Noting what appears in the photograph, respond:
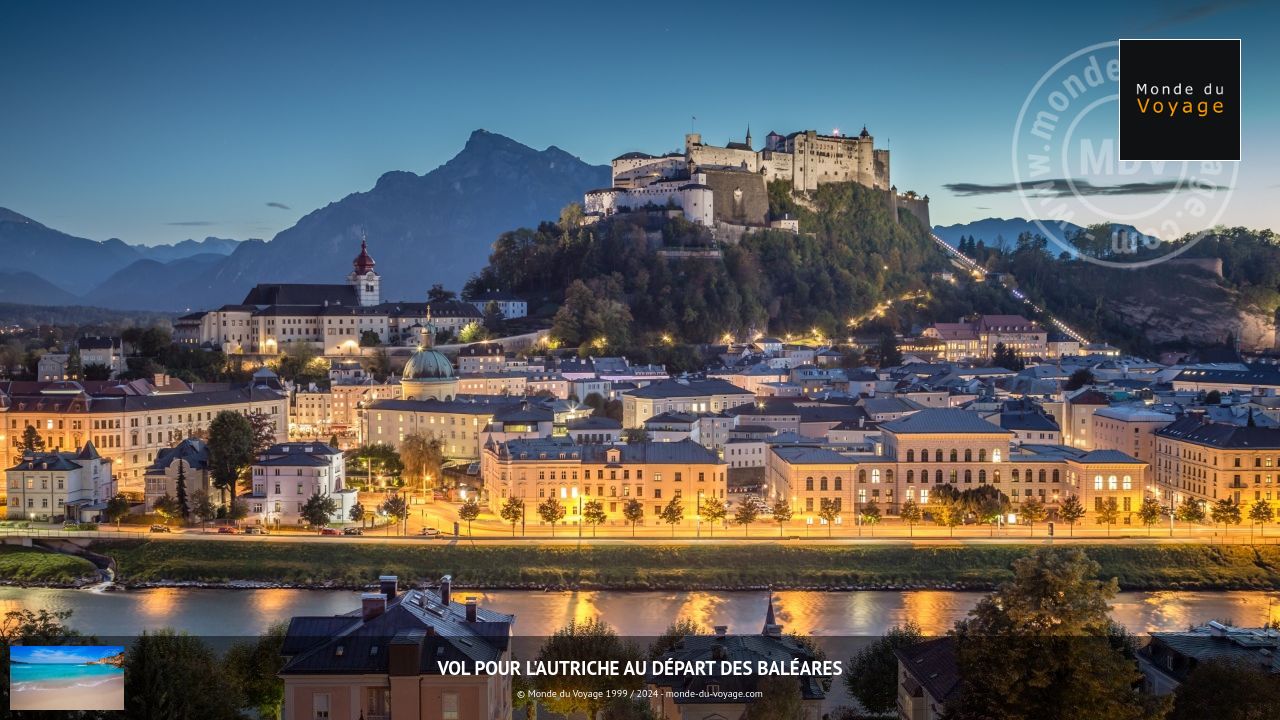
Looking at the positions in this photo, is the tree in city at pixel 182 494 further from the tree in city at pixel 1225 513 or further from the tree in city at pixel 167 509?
the tree in city at pixel 1225 513

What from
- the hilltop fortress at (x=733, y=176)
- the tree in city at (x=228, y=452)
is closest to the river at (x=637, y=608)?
the tree in city at (x=228, y=452)

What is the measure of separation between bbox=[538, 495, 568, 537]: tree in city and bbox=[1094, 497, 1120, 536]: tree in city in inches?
380

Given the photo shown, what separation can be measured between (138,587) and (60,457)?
5182mm

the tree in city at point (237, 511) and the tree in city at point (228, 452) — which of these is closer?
the tree in city at point (237, 511)

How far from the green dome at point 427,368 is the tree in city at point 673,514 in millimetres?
11000

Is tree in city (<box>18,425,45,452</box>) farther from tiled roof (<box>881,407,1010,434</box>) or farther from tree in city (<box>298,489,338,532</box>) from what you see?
tiled roof (<box>881,407,1010,434</box>)

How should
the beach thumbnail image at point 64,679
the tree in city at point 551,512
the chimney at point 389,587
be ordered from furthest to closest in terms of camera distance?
the tree in city at point 551,512, the chimney at point 389,587, the beach thumbnail image at point 64,679

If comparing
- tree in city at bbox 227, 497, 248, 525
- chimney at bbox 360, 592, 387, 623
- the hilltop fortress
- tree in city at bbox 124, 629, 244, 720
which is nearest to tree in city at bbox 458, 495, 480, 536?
tree in city at bbox 227, 497, 248, 525

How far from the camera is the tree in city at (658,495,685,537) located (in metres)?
20.0

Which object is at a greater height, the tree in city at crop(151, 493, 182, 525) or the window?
the window

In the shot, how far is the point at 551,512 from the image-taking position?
19875mm

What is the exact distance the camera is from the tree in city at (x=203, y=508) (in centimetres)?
→ 2070

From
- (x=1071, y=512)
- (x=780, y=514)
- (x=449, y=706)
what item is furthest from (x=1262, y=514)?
(x=449, y=706)

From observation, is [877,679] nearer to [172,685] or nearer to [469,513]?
[172,685]
